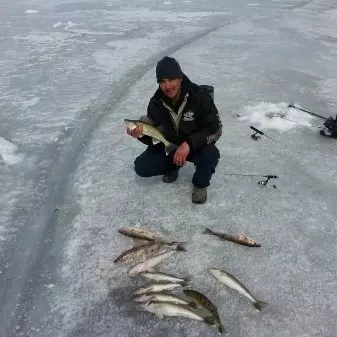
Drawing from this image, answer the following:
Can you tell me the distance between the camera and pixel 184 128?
3.99 meters

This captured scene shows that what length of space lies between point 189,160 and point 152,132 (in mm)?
605

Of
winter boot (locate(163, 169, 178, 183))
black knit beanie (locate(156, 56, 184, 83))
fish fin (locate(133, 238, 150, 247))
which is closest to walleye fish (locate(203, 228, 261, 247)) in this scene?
fish fin (locate(133, 238, 150, 247))

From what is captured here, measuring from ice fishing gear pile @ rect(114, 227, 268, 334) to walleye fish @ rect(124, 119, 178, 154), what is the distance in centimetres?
88

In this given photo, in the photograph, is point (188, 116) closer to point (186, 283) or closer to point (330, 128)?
point (186, 283)

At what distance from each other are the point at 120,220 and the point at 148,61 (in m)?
5.64

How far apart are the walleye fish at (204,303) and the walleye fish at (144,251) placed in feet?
1.56

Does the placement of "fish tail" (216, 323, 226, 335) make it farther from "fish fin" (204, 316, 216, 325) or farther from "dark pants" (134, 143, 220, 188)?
"dark pants" (134, 143, 220, 188)

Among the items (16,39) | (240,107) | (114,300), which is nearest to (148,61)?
(240,107)

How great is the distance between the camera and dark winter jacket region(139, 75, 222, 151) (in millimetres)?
3854

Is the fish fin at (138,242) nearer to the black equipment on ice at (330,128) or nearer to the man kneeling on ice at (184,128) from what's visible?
the man kneeling on ice at (184,128)

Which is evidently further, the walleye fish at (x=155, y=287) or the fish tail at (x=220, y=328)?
the walleye fish at (x=155, y=287)

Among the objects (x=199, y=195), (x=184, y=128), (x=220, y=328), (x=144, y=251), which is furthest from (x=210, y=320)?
(x=184, y=128)

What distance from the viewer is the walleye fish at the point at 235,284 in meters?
2.79

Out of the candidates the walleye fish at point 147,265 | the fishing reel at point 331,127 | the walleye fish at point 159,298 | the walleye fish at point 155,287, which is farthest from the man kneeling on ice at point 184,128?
the fishing reel at point 331,127
